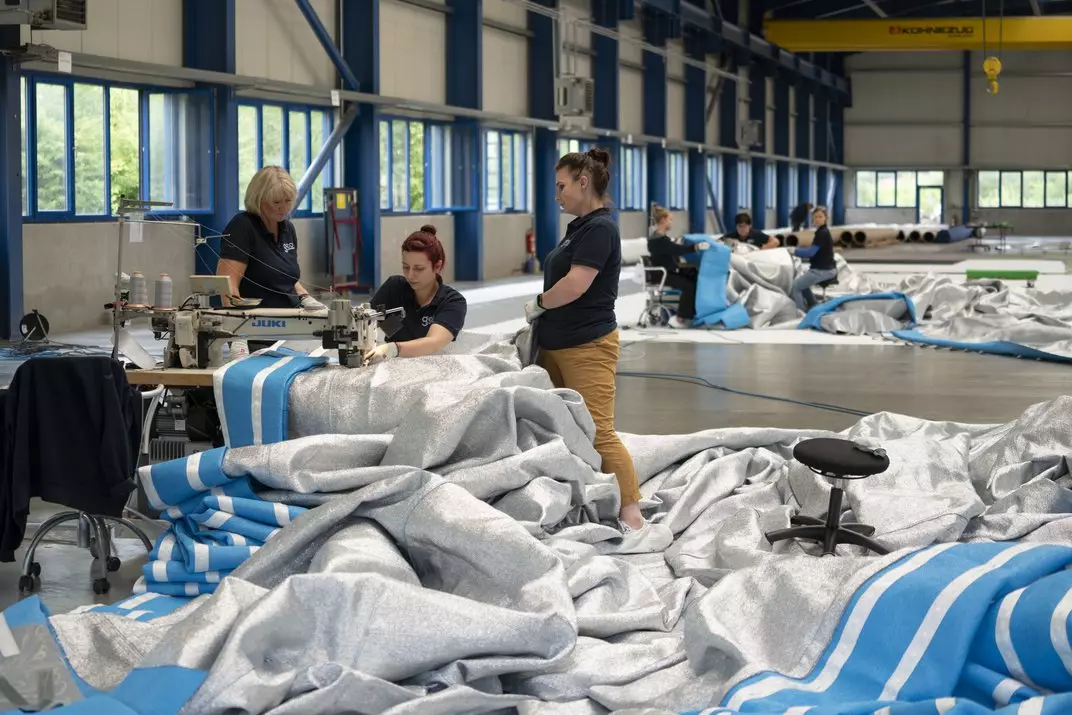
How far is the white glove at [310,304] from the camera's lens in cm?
528

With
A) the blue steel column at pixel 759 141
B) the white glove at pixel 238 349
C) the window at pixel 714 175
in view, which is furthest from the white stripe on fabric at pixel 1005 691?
the blue steel column at pixel 759 141

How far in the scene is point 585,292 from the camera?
4.96 m

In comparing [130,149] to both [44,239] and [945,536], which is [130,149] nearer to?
[44,239]

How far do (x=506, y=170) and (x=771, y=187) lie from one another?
1670 centimetres

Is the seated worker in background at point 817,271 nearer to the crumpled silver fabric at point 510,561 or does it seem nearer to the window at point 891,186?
the crumpled silver fabric at point 510,561

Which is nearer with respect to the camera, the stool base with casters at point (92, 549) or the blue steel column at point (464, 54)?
the stool base with casters at point (92, 549)

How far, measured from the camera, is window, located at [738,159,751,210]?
34406mm

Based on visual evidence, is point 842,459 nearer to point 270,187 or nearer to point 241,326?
point 241,326

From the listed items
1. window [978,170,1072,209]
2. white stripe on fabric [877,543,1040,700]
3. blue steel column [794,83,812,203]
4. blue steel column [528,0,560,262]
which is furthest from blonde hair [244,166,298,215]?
window [978,170,1072,209]

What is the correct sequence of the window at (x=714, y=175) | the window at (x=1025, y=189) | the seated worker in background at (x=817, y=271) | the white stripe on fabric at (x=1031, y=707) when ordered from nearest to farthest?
the white stripe on fabric at (x=1031, y=707) → the seated worker in background at (x=817, y=271) → the window at (x=714, y=175) → the window at (x=1025, y=189)

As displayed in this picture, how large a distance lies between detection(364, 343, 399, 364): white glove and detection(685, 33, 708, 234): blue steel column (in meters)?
24.7

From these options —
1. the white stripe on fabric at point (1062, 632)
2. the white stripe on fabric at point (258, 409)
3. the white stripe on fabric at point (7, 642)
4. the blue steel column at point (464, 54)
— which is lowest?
the white stripe on fabric at point (7, 642)

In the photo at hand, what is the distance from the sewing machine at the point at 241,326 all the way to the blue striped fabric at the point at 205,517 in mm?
520

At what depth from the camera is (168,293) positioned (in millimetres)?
5207
